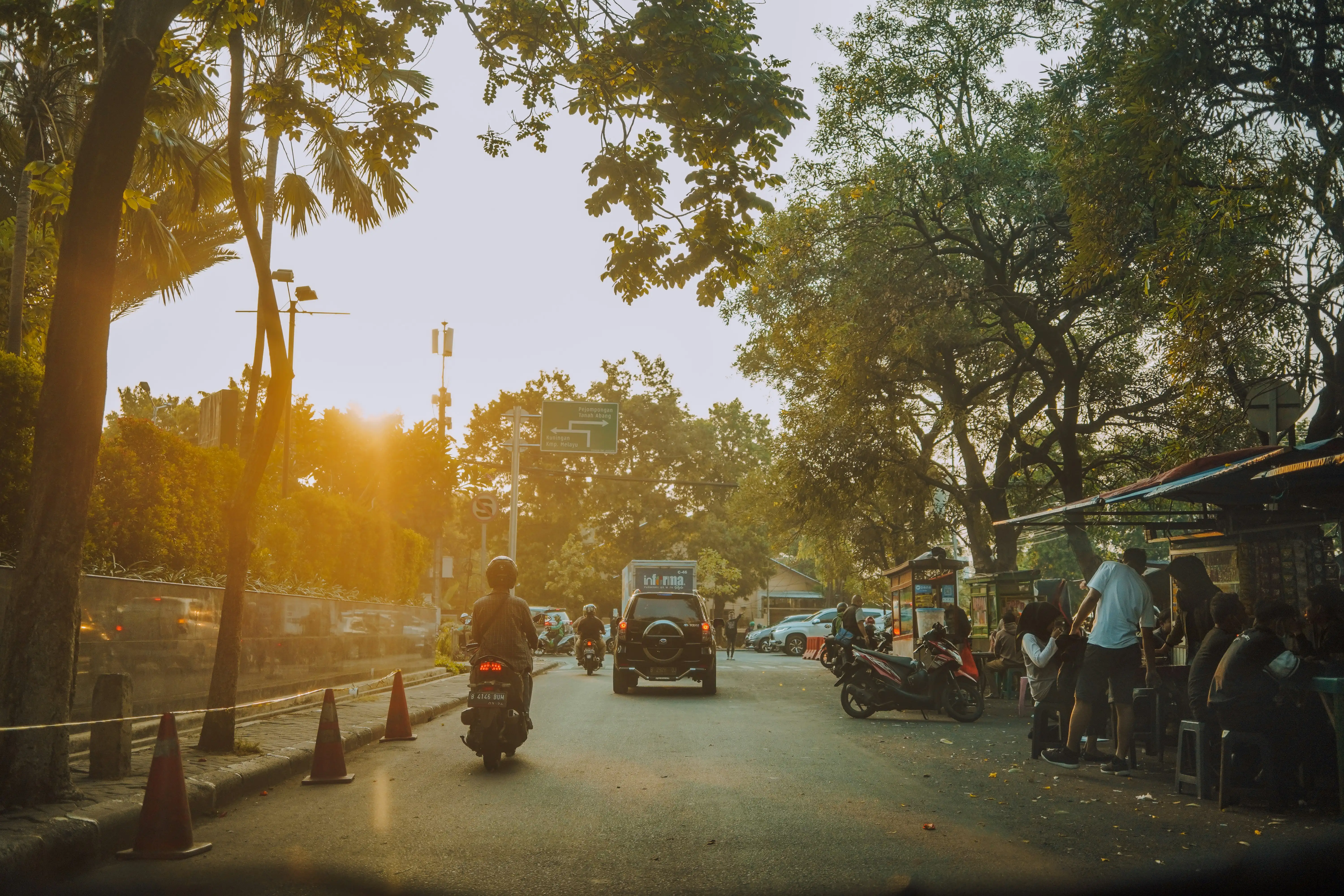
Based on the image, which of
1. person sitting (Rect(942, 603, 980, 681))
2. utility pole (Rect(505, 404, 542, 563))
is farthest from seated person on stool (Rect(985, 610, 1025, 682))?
utility pole (Rect(505, 404, 542, 563))

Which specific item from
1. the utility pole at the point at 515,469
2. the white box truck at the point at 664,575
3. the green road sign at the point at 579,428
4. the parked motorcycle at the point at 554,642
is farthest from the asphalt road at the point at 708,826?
the parked motorcycle at the point at 554,642

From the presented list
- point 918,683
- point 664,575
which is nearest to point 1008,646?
point 918,683

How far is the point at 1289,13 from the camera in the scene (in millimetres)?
10953

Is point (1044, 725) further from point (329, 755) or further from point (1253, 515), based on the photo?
point (329, 755)

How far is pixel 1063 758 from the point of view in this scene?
964 cm

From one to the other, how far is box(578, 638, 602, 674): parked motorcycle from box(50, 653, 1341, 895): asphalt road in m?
16.0

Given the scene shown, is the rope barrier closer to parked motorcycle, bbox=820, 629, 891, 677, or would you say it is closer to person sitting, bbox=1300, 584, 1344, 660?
person sitting, bbox=1300, 584, 1344, 660

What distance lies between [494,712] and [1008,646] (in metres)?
8.79

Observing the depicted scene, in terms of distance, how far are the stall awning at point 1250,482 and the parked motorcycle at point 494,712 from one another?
5965mm

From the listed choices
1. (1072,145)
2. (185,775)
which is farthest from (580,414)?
(185,775)

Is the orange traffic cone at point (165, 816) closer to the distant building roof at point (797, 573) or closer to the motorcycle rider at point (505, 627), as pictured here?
the motorcycle rider at point (505, 627)

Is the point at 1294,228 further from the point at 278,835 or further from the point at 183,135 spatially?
the point at 183,135

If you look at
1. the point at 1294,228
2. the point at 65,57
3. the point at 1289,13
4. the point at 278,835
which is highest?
the point at 1289,13

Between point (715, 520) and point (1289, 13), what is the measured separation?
47166 millimetres
